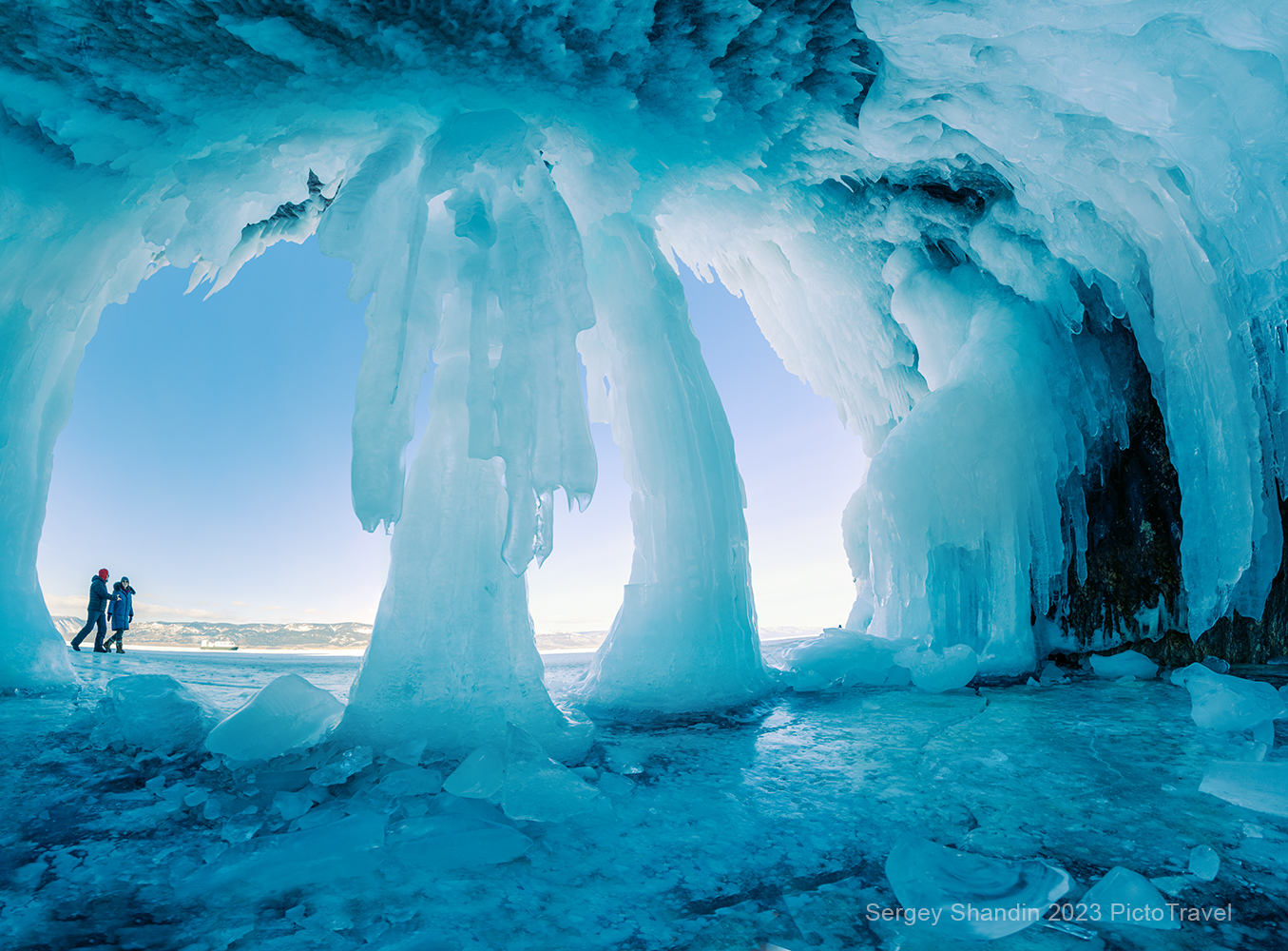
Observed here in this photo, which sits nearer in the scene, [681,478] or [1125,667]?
[681,478]

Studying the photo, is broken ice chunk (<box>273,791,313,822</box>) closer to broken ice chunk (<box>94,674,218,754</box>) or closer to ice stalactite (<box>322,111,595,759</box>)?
ice stalactite (<box>322,111,595,759</box>)

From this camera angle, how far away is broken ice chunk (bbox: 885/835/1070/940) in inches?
59.2

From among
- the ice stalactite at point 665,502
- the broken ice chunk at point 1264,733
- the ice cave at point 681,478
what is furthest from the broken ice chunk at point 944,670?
the broken ice chunk at point 1264,733

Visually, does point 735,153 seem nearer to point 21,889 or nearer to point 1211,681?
point 1211,681

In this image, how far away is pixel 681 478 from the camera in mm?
4941

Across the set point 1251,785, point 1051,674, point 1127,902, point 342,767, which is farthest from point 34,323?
point 1051,674

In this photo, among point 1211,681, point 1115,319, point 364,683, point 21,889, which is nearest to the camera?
point 21,889

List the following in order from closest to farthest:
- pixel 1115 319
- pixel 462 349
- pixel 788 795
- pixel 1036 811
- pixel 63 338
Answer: pixel 1036 811
pixel 788 795
pixel 462 349
pixel 63 338
pixel 1115 319

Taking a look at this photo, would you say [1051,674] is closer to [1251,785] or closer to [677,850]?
[1251,785]

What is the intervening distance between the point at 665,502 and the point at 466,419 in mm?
1758

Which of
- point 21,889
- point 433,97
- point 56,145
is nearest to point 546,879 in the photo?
point 21,889

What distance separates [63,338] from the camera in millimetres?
5043

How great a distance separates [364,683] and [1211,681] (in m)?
4.69

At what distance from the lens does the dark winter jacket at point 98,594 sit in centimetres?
746
